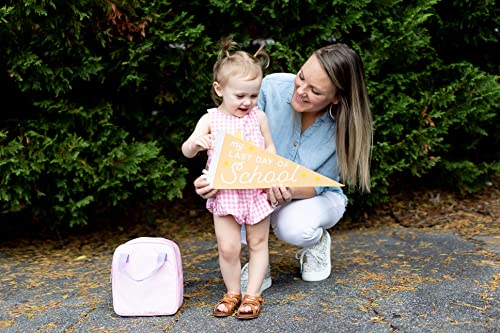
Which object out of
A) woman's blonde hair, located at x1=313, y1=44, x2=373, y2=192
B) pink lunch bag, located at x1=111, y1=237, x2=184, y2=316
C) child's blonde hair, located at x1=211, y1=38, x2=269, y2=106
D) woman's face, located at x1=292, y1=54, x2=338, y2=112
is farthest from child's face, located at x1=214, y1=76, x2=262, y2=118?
pink lunch bag, located at x1=111, y1=237, x2=184, y2=316

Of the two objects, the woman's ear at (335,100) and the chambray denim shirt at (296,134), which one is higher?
the woman's ear at (335,100)

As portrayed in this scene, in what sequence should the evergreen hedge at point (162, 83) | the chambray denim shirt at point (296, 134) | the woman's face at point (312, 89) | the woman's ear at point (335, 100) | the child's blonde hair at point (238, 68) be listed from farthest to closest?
1. the evergreen hedge at point (162, 83)
2. the chambray denim shirt at point (296, 134)
3. the woman's ear at point (335, 100)
4. the woman's face at point (312, 89)
5. the child's blonde hair at point (238, 68)

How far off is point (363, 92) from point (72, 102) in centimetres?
204

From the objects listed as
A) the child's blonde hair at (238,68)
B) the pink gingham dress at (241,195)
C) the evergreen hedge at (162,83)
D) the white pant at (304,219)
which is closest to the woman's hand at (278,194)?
the pink gingham dress at (241,195)

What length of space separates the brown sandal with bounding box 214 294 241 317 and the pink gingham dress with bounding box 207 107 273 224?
39 cm

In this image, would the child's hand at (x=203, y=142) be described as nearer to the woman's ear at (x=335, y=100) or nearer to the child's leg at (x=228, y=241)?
the child's leg at (x=228, y=241)

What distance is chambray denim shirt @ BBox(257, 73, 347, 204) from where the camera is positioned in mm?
3480

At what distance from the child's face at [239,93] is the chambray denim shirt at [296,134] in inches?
20.9

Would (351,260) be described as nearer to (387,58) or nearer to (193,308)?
(193,308)

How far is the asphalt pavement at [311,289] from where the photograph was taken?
2920 mm

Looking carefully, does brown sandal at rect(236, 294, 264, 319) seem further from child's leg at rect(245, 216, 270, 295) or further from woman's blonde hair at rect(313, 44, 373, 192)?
woman's blonde hair at rect(313, 44, 373, 192)

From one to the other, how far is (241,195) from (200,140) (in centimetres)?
35

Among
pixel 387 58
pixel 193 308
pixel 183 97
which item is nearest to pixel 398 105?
pixel 387 58

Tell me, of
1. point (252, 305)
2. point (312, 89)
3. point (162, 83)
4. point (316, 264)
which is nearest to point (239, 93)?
point (312, 89)
